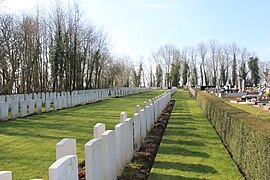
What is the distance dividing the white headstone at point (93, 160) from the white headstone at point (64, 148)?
0.19 meters

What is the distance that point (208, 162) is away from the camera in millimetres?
6070

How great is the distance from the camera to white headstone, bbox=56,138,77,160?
3.25m

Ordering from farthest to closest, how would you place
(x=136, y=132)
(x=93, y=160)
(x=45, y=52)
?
1. (x=45, y=52)
2. (x=136, y=132)
3. (x=93, y=160)

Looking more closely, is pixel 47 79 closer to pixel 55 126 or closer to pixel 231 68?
A: pixel 55 126

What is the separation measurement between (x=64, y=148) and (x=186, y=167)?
3.12 meters

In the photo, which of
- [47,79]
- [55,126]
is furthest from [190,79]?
[55,126]

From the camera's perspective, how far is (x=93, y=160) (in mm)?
3711

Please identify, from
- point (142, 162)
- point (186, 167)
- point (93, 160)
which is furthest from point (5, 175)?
point (142, 162)

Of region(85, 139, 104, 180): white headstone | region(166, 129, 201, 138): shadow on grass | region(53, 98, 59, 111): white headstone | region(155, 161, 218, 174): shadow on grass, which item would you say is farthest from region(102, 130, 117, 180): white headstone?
region(53, 98, 59, 111): white headstone

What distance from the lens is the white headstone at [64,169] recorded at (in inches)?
88.7

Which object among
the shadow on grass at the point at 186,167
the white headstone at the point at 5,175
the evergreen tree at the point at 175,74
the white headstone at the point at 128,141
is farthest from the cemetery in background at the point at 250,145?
the evergreen tree at the point at 175,74

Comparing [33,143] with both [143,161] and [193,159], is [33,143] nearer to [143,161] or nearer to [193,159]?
[143,161]

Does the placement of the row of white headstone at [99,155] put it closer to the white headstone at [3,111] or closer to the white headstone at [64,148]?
the white headstone at [64,148]

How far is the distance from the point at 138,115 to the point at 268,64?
82426mm
